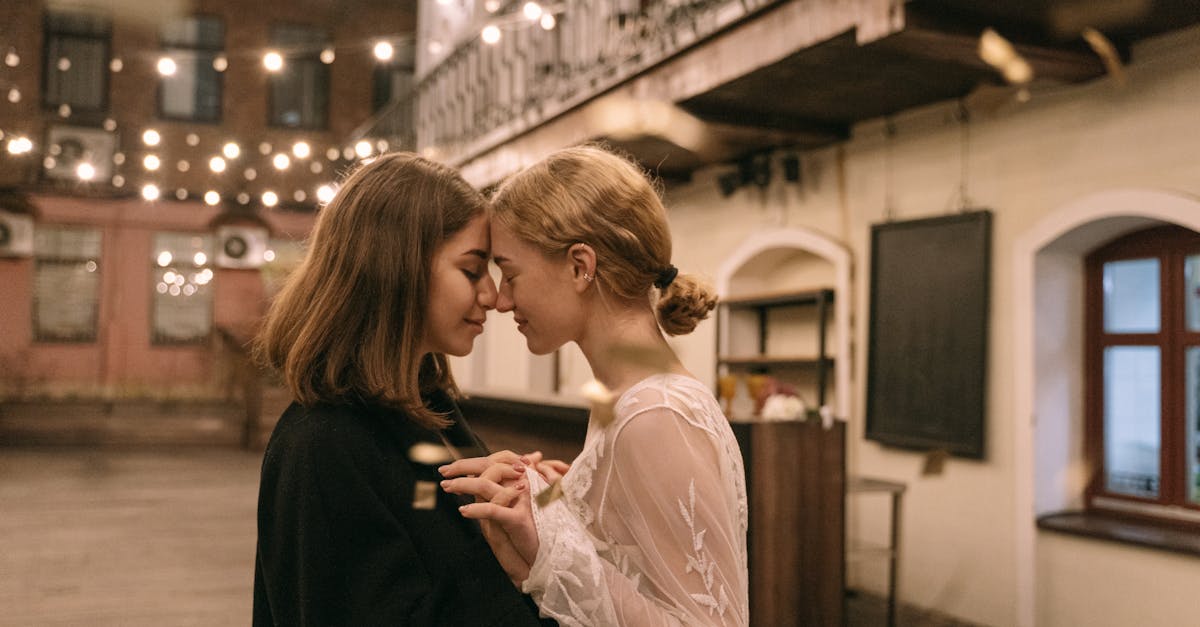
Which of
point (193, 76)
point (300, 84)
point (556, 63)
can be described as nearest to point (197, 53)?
point (193, 76)

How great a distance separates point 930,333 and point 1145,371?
1.01 metres

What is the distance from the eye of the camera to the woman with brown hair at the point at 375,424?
1265 millimetres

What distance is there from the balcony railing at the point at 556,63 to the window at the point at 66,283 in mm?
7070

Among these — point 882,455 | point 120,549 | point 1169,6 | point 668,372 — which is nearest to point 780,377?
point 882,455

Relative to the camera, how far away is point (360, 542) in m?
1.28

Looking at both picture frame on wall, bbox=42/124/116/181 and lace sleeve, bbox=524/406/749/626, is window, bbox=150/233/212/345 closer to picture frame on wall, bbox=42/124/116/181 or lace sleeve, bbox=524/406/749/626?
picture frame on wall, bbox=42/124/116/181

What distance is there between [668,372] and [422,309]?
38cm

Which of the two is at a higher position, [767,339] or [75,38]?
[75,38]

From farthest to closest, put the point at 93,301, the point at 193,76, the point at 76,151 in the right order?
the point at 193,76, the point at 93,301, the point at 76,151

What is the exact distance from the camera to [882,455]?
5.50 meters

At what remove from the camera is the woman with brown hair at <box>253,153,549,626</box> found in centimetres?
126

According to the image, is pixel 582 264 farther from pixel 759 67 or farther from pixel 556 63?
pixel 556 63

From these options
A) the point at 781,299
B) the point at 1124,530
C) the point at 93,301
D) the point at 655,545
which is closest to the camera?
the point at 655,545

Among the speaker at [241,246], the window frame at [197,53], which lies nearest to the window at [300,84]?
the window frame at [197,53]
